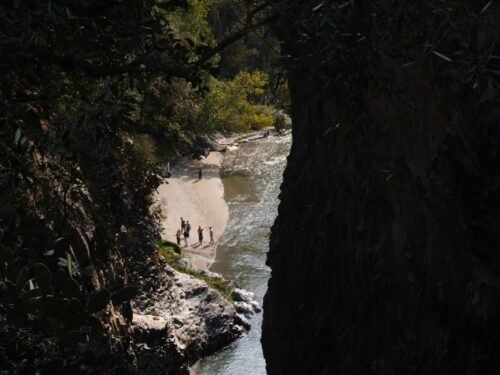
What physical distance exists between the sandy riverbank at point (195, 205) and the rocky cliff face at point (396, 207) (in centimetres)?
2125

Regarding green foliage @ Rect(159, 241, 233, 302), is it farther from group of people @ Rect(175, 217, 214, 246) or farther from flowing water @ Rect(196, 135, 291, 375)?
Result: group of people @ Rect(175, 217, 214, 246)

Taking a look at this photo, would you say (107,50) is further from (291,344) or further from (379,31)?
(291,344)

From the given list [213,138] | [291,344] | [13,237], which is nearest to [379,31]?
[13,237]

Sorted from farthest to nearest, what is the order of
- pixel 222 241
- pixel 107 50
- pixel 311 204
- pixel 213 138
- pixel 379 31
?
pixel 213 138, pixel 222 241, pixel 311 204, pixel 379 31, pixel 107 50

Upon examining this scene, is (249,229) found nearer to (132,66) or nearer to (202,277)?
(202,277)

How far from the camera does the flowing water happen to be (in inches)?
1014

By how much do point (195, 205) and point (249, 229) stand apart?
4197 mm

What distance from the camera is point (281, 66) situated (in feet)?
25.5

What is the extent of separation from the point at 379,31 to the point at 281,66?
1006 mm

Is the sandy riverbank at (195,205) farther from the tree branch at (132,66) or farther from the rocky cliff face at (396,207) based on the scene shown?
the tree branch at (132,66)

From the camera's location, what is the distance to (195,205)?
40.8 meters

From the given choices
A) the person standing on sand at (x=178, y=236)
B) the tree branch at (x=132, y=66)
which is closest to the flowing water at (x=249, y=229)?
the person standing on sand at (x=178, y=236)

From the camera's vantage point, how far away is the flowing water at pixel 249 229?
84.5 ft

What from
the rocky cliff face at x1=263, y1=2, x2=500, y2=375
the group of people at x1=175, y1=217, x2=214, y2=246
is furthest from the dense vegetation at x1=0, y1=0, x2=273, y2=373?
the group of people at x1=175, y1=217, x2=214, y2=246
